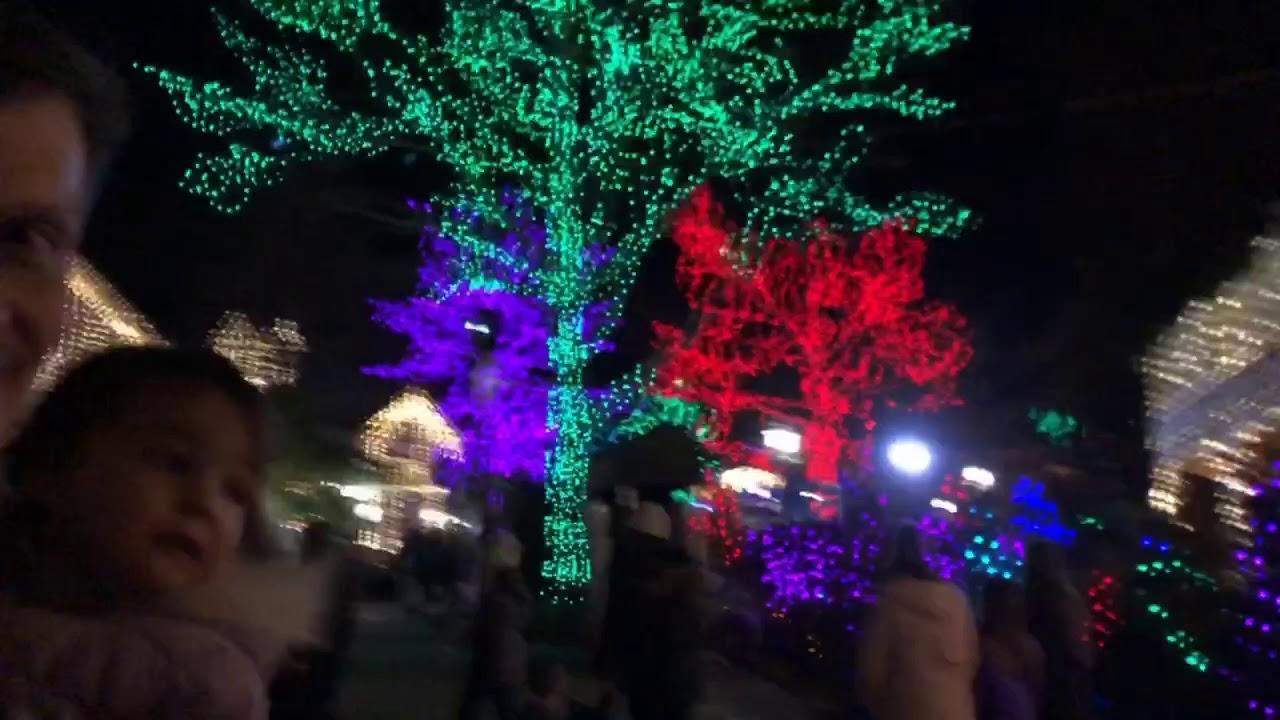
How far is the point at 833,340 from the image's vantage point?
78.6 feet

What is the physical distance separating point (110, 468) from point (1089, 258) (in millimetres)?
20084

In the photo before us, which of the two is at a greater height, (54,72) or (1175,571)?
(1175,571)

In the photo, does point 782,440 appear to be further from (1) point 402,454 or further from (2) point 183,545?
(2) point 183,545

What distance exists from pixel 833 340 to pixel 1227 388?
629 inches

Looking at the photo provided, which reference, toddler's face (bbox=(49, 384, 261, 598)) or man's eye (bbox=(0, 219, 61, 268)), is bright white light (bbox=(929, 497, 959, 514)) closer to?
toddler's face (bbox=(49, 384, 261, 598))

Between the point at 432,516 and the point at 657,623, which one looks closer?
the point at 657,623

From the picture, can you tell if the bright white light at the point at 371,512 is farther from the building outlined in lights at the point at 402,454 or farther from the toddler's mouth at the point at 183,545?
the toddler's mouth at the point at 183,545

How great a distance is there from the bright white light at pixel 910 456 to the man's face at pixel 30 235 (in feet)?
48.0

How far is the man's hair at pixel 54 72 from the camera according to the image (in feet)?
4.08

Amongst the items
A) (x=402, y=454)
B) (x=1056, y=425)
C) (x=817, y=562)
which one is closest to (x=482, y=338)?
(x=817, y=562)

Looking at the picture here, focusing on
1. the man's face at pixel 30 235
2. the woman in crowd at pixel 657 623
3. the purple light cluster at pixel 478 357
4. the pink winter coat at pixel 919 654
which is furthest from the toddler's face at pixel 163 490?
the purple light cluster at pixel 478 357

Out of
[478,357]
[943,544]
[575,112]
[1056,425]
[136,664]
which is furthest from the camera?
[1056,425]

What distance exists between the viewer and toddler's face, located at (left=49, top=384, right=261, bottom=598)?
3.95 feet

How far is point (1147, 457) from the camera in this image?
1451 cm
